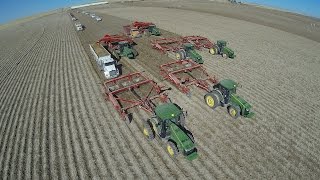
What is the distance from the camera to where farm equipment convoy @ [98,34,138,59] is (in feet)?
82.6

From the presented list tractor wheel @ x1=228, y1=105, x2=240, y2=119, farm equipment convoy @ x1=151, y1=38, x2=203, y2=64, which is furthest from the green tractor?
tractor wheel @ x1=228, y1=105, x2=240, y2=119

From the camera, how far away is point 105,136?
13.3m

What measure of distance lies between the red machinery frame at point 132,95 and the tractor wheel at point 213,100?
290 centimetres

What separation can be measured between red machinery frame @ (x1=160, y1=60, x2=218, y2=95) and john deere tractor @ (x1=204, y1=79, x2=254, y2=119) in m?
2.17

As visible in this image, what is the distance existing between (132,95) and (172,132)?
23.7 ft

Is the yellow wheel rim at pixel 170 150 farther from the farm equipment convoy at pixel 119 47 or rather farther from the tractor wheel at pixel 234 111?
the farm equipment convoy at pixel 119 47

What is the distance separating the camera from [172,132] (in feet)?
37.1

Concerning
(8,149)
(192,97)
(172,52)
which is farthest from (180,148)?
(172,52)

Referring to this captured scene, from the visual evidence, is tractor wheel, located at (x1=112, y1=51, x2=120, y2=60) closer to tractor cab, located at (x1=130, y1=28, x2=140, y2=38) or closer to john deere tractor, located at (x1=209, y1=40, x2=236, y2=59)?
tractor cab, located at (x1=130, y1=28, x2=140, y2=38)

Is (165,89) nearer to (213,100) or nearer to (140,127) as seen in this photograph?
(213,100)

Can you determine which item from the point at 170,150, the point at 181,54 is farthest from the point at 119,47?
the point at 170,150

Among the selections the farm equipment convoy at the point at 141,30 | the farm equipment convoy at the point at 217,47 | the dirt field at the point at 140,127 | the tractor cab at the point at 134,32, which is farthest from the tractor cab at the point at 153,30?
the dirt field at the point at 140,127

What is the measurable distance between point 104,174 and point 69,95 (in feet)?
31.0

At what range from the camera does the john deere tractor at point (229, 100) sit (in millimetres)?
13945
